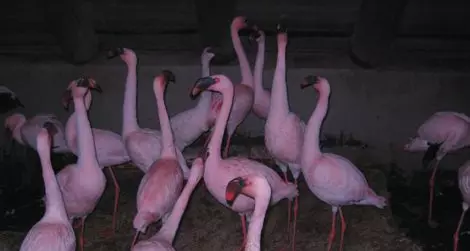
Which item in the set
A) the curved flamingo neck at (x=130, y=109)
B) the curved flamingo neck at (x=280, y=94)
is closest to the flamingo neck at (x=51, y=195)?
the curved flamingo neck at (x=130, y=109)

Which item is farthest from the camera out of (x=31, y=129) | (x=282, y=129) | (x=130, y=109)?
(x=31, y=129)

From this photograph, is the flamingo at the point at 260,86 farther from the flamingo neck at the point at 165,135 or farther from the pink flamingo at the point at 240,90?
the flamingo neck at the point at 165,135

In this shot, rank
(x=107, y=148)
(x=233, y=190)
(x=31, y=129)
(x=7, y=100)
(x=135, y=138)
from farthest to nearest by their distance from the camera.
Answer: (x=7, y=100) → (x=31, y=129) → (x=107, y=148) → (x=135, y=138) → (x=233, y=190)

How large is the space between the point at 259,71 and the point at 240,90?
35 cm

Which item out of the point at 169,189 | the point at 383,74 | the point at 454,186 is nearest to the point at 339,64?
the point at 383,74

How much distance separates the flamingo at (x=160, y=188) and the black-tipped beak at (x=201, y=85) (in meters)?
0.53

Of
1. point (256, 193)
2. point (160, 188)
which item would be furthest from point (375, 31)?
point (256, 193)

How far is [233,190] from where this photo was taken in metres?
3.67

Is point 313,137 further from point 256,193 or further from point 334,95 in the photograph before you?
point 334,95

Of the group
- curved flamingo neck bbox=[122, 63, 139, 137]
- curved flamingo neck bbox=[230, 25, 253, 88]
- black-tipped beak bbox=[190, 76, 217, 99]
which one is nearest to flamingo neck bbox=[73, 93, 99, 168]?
curved flamingo neck bbox=[122, 63, 139, 137]

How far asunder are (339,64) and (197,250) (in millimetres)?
2520

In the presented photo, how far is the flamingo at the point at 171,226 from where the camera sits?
4064 mm

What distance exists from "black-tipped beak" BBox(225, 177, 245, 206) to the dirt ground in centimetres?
184

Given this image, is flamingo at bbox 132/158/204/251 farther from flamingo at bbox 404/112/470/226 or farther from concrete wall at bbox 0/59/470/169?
concrete wall at bbox 0/59/470/169
